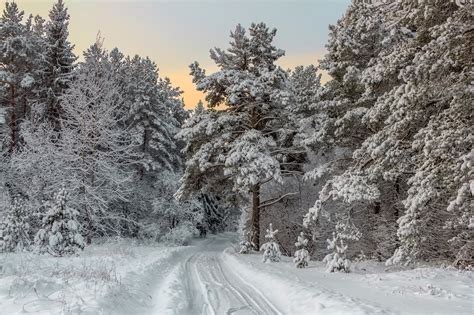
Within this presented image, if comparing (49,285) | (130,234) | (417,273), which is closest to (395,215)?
(417,273)

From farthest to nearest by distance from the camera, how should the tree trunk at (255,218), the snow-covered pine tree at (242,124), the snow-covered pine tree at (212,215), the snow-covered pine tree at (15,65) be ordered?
the snow-covered pine tree at (212,215) < the snow-covered pine tree at (15,65) < the tree trunk at (255,218) < the snow-covered pine tree at (242,124)

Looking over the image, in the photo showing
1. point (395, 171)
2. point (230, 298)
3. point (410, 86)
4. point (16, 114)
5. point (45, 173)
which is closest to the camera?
point (230, 298)

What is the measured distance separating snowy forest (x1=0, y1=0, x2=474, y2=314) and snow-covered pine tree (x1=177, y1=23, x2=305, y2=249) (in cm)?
9

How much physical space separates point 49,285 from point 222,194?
57.9 feet

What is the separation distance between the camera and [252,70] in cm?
2442

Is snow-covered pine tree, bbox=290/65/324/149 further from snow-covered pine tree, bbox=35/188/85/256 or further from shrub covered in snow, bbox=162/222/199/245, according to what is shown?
shrub covered in snow, bbox=162/222/199/245

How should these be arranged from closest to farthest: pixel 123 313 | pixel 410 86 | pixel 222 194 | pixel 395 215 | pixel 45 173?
1. pixel 123 313
2. pixel 410 86
3. pixel 395 215
4. pixel 45 173
5. pixel 222 194

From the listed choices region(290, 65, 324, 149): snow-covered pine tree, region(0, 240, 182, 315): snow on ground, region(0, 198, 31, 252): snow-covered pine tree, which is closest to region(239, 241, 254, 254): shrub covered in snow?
region(290, 65, 324, 149): snow-covered pine tree

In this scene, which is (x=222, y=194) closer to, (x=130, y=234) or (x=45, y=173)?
(x=45, y=173)

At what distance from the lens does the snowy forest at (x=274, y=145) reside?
10.5m

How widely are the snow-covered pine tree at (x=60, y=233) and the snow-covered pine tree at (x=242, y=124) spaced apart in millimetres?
7535

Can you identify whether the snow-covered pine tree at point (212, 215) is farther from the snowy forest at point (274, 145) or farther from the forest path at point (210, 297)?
the forest path at point (210, 297)

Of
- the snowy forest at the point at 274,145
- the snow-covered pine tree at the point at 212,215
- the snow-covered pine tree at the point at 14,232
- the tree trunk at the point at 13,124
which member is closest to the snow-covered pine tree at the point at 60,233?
the snowy forest at the point at 274,145

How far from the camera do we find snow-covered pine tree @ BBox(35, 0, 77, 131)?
3023 cm
